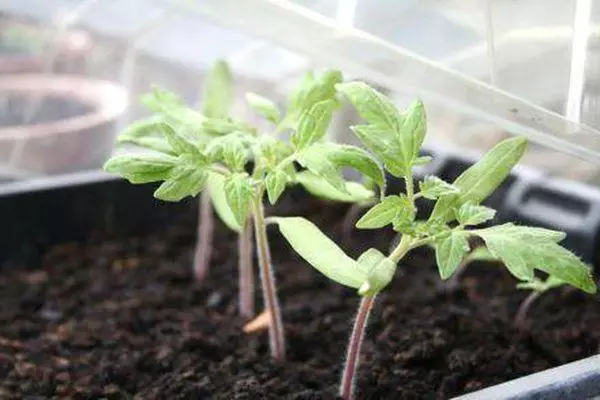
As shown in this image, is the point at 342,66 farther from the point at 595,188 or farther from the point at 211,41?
the point at 211,41

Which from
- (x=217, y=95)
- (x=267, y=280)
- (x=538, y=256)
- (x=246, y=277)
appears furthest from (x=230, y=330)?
(x=538, y=256)

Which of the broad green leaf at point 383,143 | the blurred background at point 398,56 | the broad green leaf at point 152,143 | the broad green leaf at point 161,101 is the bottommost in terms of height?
the broad green leaf at point 152,143

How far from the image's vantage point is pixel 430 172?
142 centimetres

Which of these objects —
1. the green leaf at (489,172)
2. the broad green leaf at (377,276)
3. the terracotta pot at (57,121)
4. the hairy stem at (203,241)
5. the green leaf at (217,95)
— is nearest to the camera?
the broad green leaf at (377,276)

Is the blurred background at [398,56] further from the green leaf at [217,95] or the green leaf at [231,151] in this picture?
the green leaf at [231,151]

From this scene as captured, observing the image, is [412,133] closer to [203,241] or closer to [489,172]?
[489,172]

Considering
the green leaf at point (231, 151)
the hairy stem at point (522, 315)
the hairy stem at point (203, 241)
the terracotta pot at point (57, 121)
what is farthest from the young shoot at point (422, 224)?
the terracotta pot at point (57, 121)

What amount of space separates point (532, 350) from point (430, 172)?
16.8 inches

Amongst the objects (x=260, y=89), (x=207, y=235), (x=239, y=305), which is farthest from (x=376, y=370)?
(x=260, y=89)

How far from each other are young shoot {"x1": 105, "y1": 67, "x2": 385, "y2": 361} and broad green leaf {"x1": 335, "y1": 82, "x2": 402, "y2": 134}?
0.03 metres

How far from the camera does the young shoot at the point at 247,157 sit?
787 millimetres

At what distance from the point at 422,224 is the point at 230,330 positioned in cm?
42

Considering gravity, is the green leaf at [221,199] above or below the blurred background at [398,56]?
below

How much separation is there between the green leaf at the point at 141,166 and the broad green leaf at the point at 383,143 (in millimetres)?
167
